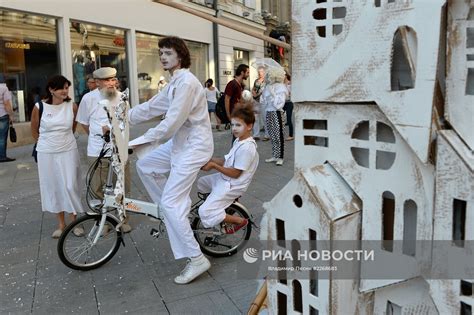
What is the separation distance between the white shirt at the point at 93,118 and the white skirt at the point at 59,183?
23 cm

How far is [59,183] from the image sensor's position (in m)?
4.73

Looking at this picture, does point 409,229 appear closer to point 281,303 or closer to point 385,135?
point 385,135

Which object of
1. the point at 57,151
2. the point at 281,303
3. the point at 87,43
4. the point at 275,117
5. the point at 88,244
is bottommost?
the point at 88,244

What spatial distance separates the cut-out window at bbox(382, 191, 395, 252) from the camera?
5.20 ft

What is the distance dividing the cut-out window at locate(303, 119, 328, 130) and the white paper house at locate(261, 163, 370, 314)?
0.46ft

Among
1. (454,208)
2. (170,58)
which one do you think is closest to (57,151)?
(170,58)

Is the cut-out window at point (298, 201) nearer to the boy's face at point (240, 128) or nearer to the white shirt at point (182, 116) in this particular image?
the white shirt at point (182, 116)

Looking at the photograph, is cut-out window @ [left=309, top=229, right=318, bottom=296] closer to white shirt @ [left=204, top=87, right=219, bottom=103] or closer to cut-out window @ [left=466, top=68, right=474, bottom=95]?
cut-out window @ [left=466, top=68, right=474, bottom=95]

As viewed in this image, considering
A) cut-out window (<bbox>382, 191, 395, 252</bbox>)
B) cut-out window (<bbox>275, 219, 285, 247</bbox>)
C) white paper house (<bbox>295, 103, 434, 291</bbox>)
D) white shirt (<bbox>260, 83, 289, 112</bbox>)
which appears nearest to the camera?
white paper house (<bbox>295, 103, 434, 291</bbox>)

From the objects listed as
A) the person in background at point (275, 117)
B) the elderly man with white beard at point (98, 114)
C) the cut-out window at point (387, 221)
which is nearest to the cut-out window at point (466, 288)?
the cut-out window at point (387, 221)

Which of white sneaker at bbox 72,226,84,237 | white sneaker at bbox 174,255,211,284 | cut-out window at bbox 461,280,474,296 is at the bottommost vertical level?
white sneaker at bbox 174,255,211,284

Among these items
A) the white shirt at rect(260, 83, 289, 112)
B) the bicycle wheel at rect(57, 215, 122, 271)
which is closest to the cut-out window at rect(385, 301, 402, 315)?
the bicycle wheel at rect(57, 215, 122, 271)

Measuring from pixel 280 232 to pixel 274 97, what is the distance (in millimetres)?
7083

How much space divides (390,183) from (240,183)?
2332 millimetres
